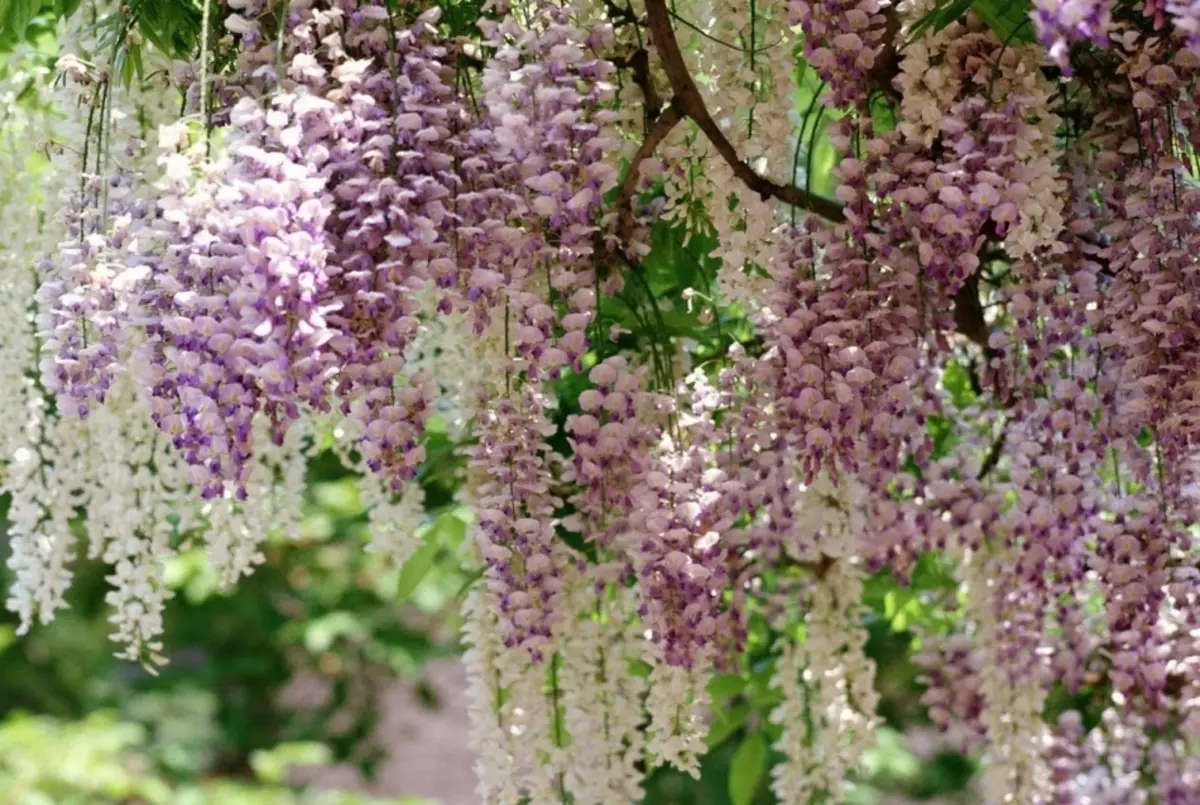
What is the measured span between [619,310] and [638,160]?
365 millimetres

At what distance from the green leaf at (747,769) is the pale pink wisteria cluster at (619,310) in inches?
14.9

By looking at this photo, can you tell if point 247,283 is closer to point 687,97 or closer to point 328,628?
point 687,97

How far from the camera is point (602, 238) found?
176 centimetres

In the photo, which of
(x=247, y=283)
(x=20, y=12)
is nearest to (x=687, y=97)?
(x=247, y=283)

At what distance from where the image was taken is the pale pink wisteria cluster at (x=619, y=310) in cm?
145

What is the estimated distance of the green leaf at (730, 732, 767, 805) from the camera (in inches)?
98.9

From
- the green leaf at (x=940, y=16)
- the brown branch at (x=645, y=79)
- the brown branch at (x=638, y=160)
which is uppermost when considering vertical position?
the brown branch at (x=645, y=79)

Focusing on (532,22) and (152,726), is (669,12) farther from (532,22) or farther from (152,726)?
(152,726)

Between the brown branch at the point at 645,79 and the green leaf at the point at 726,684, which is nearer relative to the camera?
the brown branch at the point at 645,79

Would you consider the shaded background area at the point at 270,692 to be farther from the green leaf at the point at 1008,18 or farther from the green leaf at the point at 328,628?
the green leaf at the point at 1008,18

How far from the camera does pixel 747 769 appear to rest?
2.52 m

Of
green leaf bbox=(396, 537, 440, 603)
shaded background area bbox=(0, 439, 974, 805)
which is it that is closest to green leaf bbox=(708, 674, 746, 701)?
green leaf bbox=(396, 537, 440, 603)

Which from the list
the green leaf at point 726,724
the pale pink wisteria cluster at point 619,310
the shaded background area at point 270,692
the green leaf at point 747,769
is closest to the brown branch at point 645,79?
the pale pink wisteria cluster at point 619,310

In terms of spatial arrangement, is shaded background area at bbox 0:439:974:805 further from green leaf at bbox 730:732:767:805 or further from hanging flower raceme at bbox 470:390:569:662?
hanging flower raceme at bbox 470:390:569:662
